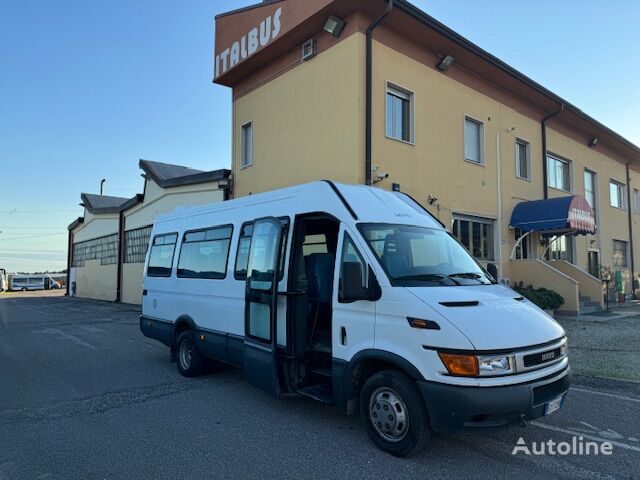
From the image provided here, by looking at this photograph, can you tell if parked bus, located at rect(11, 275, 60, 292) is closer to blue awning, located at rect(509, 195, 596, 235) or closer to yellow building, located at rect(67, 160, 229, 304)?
yellow building, located at rect(67, 160, 229, 304)

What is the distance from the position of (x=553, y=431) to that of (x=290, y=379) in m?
2.78

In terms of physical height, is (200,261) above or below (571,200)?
below

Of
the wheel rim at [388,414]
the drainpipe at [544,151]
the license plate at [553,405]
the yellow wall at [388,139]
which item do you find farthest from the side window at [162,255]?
the drainpipe at [544,151]

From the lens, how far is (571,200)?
15.4 meters

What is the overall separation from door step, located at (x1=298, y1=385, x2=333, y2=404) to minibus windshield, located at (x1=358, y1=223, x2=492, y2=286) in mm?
1507

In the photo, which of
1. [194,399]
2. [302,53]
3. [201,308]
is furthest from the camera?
[302,53]

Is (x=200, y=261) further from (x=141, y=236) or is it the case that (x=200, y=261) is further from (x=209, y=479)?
(x=141, y=236)

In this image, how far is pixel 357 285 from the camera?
429cm

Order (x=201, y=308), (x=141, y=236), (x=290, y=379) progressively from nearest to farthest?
(x=290, y=379) → (x=201, y=308) → (x=141, y=236)

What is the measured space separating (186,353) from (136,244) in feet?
58.6

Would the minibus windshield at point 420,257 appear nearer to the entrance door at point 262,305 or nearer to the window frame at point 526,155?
the entrance door at point 262,305

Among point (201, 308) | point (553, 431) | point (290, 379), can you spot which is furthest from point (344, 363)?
point (201, 308)

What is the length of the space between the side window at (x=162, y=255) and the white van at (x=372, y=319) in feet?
4.04

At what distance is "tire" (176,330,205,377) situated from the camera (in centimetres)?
711
